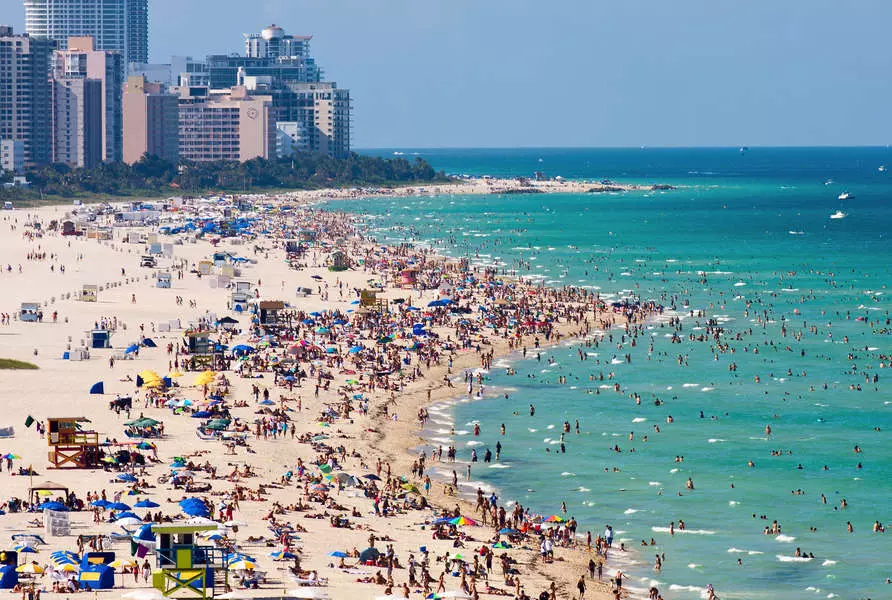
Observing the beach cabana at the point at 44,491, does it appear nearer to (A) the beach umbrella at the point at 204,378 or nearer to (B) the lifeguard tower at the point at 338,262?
(A) the beach umbrella at the point at 204,378

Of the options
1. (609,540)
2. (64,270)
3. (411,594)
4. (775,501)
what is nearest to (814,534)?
(775,501)

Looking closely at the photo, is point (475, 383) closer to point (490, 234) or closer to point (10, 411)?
point (10, 411)

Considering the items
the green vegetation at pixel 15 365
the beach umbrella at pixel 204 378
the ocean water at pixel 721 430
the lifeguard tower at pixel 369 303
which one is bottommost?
the ocean water at pixel 721 430

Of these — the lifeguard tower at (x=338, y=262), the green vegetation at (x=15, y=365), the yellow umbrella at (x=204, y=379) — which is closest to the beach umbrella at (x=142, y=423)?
the yellow umbrella at (x=204, y=379)

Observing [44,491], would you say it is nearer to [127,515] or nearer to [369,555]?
[127,515]

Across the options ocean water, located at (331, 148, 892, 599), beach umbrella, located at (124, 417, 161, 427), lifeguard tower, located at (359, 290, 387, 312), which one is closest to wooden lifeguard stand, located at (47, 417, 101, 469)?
beach umbrella, located at (124, 417, 161, 427)

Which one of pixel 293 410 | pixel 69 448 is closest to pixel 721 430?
pixel 293 410
